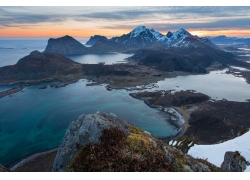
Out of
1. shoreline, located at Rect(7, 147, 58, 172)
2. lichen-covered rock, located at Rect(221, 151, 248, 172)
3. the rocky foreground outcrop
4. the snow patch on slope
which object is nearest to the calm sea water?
shoreline, located at Rect(7, 147, 58, 172)

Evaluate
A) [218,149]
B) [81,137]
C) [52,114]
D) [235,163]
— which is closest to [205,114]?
[218,149]

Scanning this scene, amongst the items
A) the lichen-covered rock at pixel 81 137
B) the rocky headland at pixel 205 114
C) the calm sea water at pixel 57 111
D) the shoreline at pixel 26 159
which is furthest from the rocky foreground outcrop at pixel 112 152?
the calm sea water at pixel 57 111

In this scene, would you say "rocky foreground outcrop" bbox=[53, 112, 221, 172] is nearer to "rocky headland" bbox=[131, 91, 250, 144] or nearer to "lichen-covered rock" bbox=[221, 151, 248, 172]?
"lichen-covered rock" bbox=[221, 151, 248, 172]

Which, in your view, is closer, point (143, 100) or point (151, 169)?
point (151, 169)

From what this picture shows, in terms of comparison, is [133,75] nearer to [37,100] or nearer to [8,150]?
[37,100]

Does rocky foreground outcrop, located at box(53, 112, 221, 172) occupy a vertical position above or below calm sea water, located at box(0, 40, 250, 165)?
above

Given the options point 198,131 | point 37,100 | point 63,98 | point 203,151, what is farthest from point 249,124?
point 37,100
